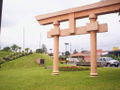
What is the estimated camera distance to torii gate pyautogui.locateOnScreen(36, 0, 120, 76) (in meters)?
9.59

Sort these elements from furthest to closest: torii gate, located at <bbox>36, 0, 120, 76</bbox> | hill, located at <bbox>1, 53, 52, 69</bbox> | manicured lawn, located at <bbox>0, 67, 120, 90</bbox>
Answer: hill, located at <bbox>1, 53, 52, 69</bbox>, torii gate, located at <bbox>36, 0, 120, 76</bbox>, manicured lawn, located at <bbox>0, 67, 120, 90</bbox>

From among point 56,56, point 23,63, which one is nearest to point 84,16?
point 56,56

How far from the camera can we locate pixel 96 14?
998 cm

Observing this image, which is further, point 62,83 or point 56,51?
point 56,51

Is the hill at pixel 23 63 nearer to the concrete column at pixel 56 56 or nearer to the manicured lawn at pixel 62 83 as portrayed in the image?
the concrete column at pixel 56 56

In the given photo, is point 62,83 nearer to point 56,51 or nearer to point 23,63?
point 56,51

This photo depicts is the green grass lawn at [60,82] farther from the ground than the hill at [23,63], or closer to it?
closer to it

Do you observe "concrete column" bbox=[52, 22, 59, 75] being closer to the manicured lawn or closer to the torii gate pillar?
the torii gate pillar

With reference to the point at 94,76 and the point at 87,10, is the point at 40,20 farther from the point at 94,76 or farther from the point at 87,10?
the point at 94,76

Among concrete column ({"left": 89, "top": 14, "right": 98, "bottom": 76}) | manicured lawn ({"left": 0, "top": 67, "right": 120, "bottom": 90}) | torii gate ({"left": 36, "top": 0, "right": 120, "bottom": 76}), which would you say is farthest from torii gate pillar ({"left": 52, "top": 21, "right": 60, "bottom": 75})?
concrete column ({"left": 89, "top": 14, "right": 98, "bottom": 76})

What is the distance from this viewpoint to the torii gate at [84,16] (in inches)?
377

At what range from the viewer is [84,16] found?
10.5 metres

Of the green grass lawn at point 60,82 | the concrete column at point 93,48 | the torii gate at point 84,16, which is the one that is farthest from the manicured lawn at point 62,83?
the torii gate at point 84,16

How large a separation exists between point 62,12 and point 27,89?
6613 millimetres
